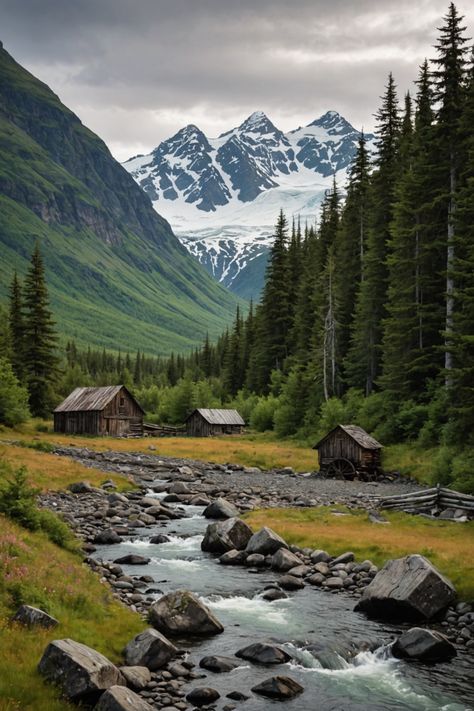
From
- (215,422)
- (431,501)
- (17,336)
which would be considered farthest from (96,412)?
(431,501)

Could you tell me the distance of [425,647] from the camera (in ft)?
52.5

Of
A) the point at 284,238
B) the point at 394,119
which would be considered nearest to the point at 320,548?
the point at 394,119

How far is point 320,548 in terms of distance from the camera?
26250 mm

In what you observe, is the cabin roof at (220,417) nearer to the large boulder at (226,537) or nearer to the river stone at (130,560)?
the large boulder at (226,537)

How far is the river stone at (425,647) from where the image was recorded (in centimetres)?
1600

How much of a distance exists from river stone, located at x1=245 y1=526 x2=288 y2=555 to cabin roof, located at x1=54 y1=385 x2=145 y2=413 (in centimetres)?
6136

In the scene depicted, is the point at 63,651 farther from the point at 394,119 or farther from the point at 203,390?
the point at 203,390

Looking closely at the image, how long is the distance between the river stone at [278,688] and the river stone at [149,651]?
92.0 inches

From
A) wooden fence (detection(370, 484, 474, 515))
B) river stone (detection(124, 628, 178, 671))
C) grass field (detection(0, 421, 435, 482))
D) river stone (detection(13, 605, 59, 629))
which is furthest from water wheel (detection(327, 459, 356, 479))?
river stone (detection(13, 605, 59, 629))

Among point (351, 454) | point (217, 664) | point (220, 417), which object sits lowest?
point (217, 664)

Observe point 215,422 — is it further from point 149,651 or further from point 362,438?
point 149,651

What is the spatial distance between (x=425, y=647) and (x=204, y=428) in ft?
256

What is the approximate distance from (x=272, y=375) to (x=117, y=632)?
78665 mm

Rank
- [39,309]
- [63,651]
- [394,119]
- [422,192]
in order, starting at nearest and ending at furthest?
[63,651] < [422,192] < [394,119] < [39,309]
